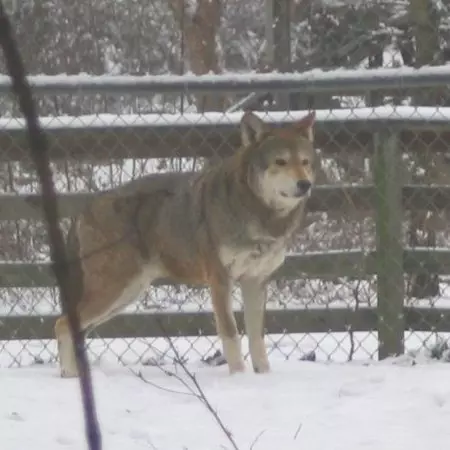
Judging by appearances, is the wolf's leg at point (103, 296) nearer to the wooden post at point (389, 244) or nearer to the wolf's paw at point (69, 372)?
the wolf's paw at point (69, 372)

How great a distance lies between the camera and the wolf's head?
180 inches

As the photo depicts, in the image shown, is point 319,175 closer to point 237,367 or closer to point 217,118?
point 217,118

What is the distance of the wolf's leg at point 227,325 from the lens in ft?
15.2

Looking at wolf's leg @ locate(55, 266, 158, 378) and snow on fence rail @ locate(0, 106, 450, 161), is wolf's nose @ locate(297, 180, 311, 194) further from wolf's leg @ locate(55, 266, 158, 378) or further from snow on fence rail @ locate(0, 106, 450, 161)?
wolf's leg @ locate(55, 266, 158, 378)

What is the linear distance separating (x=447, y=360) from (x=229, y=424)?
1611 mm

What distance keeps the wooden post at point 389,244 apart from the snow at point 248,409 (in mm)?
A: 250

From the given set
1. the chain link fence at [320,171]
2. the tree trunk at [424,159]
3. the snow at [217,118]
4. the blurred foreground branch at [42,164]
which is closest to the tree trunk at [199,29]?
the chain link fence at [320,171]

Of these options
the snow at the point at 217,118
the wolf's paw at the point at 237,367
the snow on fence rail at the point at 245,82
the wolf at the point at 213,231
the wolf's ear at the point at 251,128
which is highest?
the snow on fence rail at the point at 245,82

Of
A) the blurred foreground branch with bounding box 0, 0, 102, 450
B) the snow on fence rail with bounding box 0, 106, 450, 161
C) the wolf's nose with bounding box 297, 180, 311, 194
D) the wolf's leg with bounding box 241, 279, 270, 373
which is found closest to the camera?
the blurred foreground branch with bounding box 0, 0, 102, 450

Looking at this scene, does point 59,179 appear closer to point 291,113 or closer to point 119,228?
point 119,228

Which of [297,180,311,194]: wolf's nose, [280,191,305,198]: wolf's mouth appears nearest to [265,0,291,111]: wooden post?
[280,191,305,198]: wolf's mouth

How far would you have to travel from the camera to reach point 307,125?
4.62 meters

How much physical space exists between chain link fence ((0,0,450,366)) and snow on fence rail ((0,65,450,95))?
77 millimetres

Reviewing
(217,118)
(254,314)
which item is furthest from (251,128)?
(254,314)
